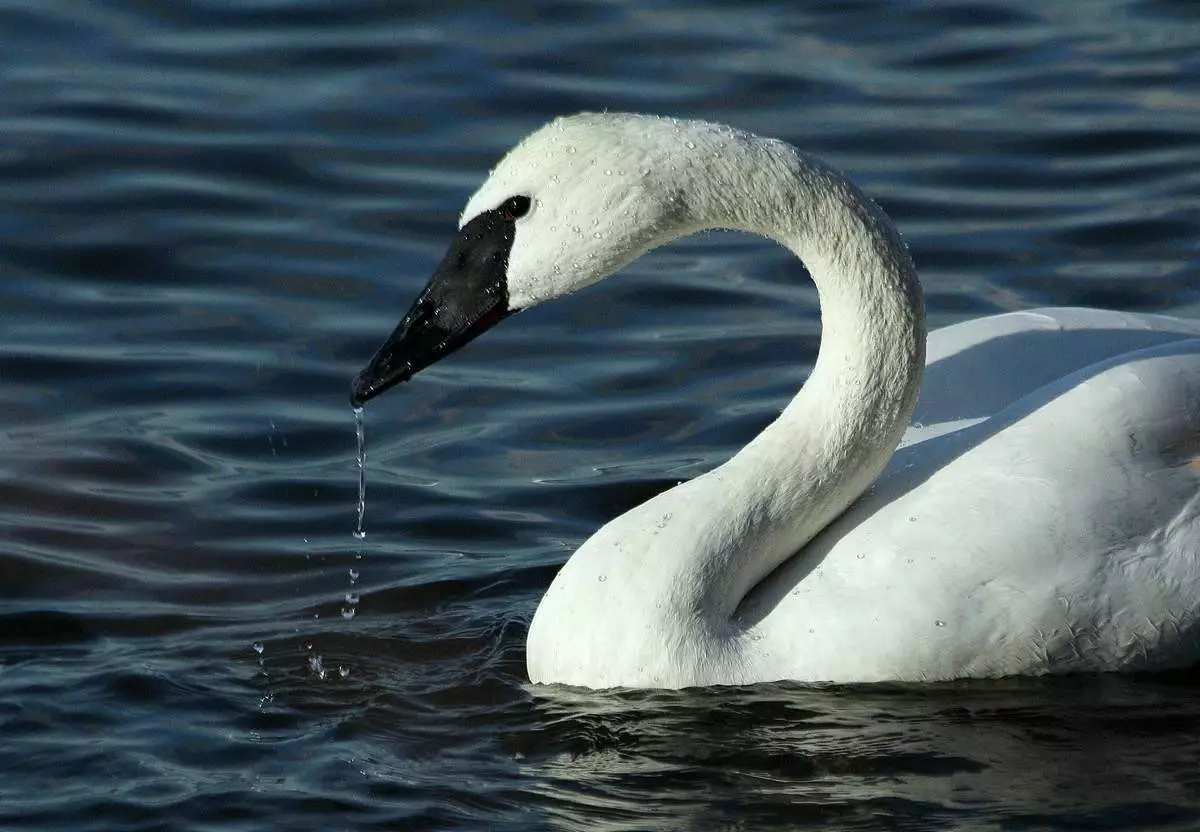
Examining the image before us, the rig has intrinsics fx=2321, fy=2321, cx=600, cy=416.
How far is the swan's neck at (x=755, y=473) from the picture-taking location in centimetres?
572

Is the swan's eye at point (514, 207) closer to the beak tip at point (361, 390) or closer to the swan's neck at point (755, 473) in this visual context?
the swan's neck at point (755, 473)

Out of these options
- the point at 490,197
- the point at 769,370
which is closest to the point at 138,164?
the point at 769,370

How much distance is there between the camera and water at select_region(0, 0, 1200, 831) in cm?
549

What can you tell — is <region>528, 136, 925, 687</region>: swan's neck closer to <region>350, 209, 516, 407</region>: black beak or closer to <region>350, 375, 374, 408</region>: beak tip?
<region>350, 209, 516, 407</region>: black beak

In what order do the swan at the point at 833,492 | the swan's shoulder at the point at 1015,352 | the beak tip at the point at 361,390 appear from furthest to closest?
the swan's shoulder at the point at 1015,352, the beak tip at the point at 361,390, the swan at the point at 833,492

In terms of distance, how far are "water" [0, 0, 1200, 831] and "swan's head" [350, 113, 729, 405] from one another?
1.09m

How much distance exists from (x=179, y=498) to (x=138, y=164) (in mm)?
3021

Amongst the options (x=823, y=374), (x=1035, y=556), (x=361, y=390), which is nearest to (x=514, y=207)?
(x=361, y=390)

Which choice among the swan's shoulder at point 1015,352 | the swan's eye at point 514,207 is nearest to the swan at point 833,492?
the swan's eye at point 514,207

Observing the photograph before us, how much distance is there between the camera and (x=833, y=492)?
5984 mm

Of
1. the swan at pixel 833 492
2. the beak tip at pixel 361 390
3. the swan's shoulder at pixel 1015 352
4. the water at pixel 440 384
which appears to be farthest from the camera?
the swan's shoulder at pixel 1015 352

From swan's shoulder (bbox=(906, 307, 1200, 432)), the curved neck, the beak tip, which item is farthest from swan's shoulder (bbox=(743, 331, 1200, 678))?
the beak tip

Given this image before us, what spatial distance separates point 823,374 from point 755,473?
1.01 ft

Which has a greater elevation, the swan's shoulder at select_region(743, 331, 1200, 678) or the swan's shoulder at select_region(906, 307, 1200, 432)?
the swan's shoulder at select_region(906, 307, 1200, 432)
